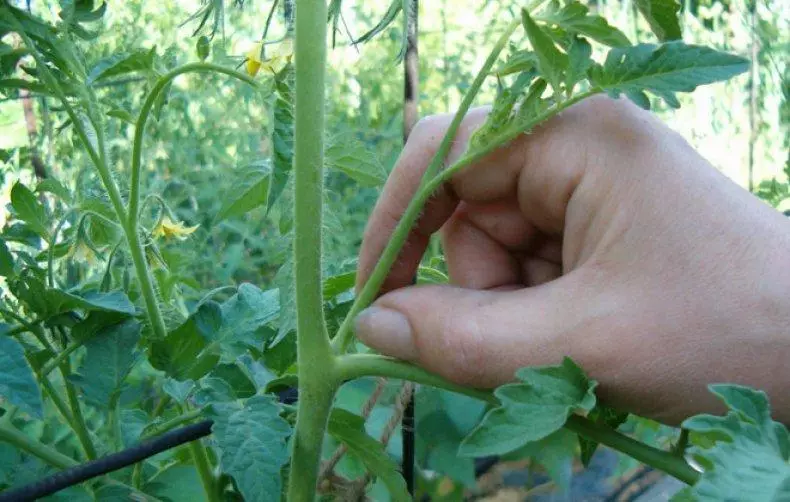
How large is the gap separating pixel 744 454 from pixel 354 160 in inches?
20.1

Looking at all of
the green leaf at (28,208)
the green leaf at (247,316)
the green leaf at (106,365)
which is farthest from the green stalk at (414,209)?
the green leaf at (28,208)

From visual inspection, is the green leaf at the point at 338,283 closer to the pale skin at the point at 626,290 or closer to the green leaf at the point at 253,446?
the pale skin at the point at 626,290

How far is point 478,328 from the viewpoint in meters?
0.79

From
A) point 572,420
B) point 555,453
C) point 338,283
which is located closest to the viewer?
point 572,420

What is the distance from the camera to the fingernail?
817 mm

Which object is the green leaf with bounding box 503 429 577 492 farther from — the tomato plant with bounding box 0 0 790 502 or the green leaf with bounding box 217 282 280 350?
the green leaf with bounding box 217 282 280 350

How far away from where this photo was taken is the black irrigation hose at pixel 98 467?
2.41 ft

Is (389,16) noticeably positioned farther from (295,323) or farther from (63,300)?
(63,300)

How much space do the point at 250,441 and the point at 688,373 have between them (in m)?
0.35

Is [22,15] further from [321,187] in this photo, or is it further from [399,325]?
[399,325]

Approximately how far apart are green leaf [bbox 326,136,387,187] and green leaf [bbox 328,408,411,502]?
0.24m

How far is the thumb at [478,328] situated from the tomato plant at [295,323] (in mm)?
22

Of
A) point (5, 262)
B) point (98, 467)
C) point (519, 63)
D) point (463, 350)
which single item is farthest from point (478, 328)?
point (5, 262)

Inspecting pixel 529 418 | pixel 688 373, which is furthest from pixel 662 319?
pixel 529 418
